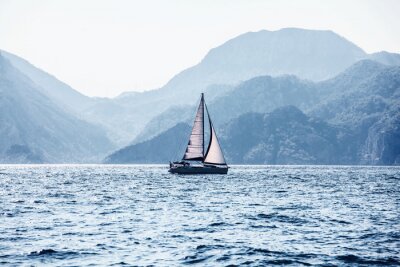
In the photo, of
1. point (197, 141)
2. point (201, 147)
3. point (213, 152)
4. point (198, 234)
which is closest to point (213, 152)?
point (213, 152)

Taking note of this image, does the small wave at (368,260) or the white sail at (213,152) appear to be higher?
the white sail at (213,152)

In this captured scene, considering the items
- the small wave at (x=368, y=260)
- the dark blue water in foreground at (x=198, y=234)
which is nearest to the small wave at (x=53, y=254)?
the dark blue water in foreground at (x=198, y=234)

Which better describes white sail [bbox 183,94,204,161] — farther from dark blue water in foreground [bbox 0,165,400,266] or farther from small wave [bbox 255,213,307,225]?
small wave [bbox 255,213,307,225]

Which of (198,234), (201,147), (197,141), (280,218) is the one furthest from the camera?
(197,141)

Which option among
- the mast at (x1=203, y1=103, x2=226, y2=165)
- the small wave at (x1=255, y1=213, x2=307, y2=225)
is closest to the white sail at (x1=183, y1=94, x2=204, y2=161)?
the mast at (x1=203, y1=103, x2=226, y2=165)

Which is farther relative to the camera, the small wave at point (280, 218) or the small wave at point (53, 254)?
the small wave at point (280, 218)

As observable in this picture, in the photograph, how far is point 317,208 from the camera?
4797 centimetres

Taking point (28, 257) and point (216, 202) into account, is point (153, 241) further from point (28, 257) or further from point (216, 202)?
point (216, 202)

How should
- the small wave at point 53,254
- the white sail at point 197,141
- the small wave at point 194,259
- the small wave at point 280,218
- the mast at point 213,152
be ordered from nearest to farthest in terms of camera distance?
the small wave at point 194,259
the small wave at point 53,254
the small wave at point 280,218
the mast at point 213,152
the white sail at point 197,141

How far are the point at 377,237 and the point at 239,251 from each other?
30.7 feet

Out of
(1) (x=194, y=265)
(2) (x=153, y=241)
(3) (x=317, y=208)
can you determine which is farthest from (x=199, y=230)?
(3) (x=317, y=208)

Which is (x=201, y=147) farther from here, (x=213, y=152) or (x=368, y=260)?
→ (x=368, y=260)

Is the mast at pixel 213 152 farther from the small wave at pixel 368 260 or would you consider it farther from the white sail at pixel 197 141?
the small wave at pixel 368 260

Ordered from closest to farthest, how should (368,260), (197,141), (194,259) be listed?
(194,259) → (368,260) → (197,141)
